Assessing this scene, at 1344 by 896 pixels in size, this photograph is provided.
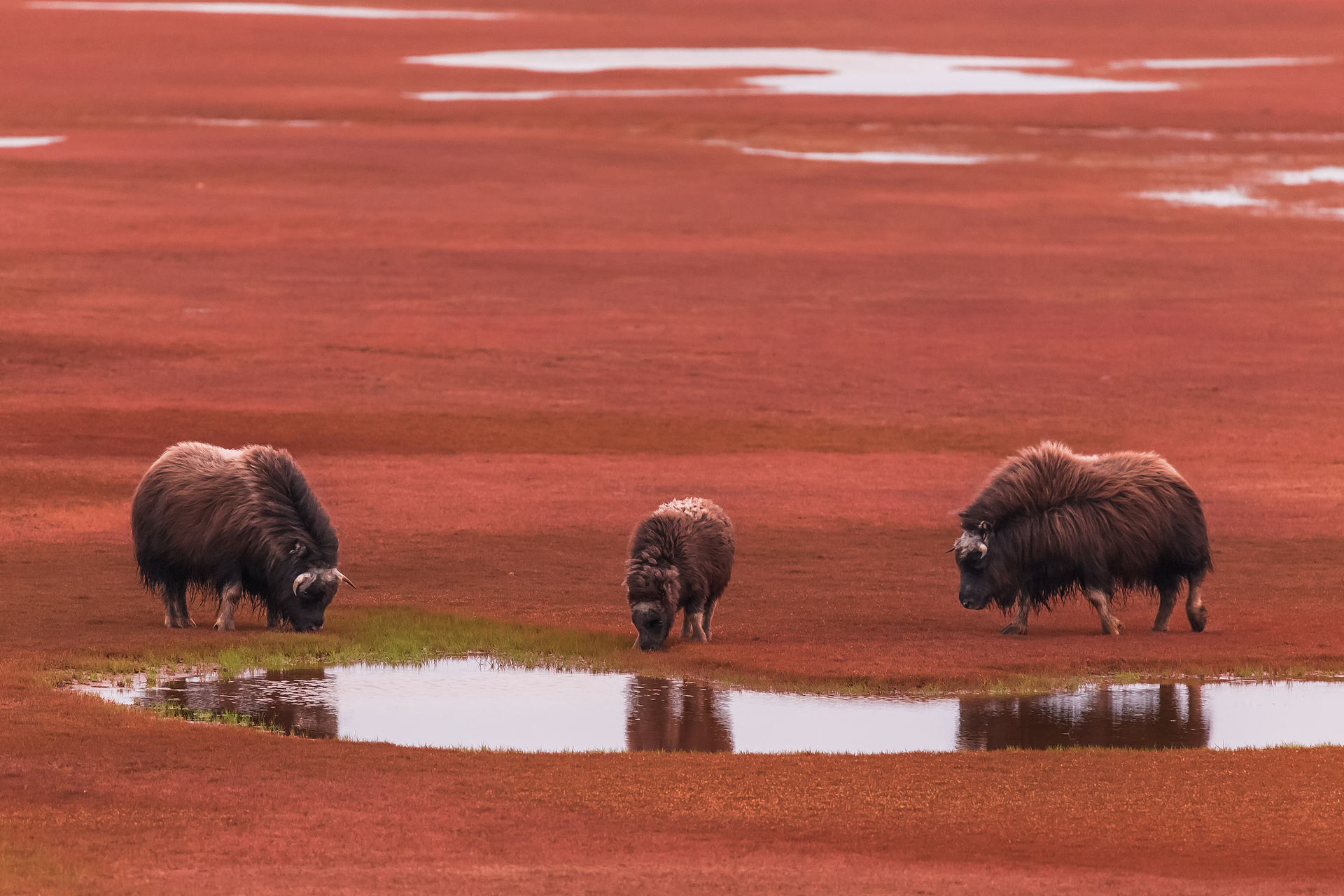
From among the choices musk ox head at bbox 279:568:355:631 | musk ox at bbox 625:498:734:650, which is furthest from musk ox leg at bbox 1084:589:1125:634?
musk ox head at bbox 279:568:355:631

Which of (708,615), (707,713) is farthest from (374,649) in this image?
(707,713)

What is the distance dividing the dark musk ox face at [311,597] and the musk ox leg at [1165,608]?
9340 mm

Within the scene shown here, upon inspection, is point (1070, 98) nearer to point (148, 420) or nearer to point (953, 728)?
point (148, 420)

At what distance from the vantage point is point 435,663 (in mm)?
21156

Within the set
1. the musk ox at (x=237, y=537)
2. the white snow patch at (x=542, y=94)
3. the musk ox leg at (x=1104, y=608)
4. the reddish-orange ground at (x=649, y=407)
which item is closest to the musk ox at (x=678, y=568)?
the reddish-orange ground at (x=649, y=407)

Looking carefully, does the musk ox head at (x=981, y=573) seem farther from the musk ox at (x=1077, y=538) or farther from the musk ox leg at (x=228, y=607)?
the musk ox leg at (x=228, y=607)

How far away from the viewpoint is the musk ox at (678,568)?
21297 millimetres

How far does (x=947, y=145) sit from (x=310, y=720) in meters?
66.6

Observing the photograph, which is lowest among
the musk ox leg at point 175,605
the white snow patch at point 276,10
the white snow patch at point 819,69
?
the musk ox leg at point 175,605

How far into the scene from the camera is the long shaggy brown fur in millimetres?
22734

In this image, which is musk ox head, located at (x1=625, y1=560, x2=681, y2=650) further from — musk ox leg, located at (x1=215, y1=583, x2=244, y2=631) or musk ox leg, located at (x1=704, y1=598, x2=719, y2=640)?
musk ox leg, located at (x1=215, y1=583, x2=244, y2=631)

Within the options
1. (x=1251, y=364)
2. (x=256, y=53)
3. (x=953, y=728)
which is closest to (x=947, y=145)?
(x=1251, y=364)

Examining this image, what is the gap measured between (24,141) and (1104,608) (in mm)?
63551

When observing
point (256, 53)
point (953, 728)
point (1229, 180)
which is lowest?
point (953, 728)
